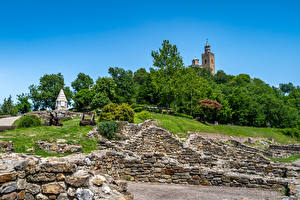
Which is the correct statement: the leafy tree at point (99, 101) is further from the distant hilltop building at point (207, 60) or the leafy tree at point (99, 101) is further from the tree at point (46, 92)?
the distant hilltop building at point (207, 60)

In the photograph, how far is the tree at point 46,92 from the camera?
6912 centimetres

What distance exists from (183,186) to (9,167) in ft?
19.0

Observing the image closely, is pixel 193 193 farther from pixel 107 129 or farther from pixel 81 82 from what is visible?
pixel 81 82

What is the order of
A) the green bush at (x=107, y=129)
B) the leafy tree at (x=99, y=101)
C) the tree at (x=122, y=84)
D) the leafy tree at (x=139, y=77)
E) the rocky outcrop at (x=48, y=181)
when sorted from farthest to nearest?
the leafy tree at (x=139, y=77)
the tree at (x=122, y=84)
the leafy tree at (x=99, y=101)
the green bush at (x=107, y=129)
the rocky outcrop at (x=48, y=181)

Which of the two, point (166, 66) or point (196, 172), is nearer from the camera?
point (196, 172)

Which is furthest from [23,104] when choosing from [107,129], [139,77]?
[107,129]

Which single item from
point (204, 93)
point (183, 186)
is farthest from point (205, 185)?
point (204, 93)

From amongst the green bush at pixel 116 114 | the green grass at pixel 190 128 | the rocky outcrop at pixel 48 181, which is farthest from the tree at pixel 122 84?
the rocky outcrop at pixel 48 181

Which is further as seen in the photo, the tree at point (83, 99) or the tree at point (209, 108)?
the tree at point (83, 99)

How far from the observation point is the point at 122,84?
65000mm

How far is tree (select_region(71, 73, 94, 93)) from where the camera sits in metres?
81.6

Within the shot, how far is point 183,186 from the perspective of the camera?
8.26 meters

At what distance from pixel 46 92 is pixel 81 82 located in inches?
578

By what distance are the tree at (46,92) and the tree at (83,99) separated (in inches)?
346
